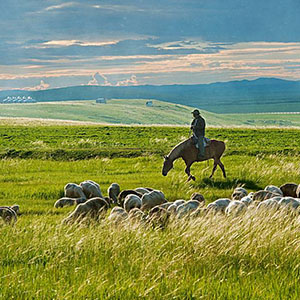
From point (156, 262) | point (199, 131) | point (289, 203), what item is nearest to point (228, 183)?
point (199, 131)

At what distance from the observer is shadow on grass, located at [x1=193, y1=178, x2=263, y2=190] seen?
21125 mm

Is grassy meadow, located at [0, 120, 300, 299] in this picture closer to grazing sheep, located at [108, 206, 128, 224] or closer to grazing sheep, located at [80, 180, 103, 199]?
grazing sheep, located at [108, 206, 128, 224]

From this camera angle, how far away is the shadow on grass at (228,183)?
21125 millimetres

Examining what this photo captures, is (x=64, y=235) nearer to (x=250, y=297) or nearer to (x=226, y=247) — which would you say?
(x=226, y=247)

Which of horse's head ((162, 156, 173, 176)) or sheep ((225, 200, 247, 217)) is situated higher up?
sheep ((225, 200, 247, 217))

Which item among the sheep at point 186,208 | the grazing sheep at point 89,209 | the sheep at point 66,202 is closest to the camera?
the sheep at point 186,208

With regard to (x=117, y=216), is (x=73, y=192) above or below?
below

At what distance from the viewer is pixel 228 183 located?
71.2 feet

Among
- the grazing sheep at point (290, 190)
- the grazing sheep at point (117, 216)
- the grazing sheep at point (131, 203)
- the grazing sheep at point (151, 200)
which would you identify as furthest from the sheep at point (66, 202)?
the grazing sheep at point (290, 190)

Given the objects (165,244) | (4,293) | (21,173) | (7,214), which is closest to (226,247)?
(165,244)

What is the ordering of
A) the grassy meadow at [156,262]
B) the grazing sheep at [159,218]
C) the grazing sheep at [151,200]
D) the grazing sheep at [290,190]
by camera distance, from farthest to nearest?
the grazing sheep at [290,190] → the grazing sheep at [151,200] → the grazing sheep at [159,218] → the grassy meadow at [156,262]

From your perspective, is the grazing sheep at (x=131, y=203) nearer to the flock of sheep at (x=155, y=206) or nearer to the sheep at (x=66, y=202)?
the flock of sheep at (x=155, y=206)

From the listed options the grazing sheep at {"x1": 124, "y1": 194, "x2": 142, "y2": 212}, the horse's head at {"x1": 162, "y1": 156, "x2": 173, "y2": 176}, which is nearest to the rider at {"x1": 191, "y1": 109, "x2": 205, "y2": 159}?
the horse's head at {"x1": 162, "y1": 156, "x2": 173, "y2": 176}

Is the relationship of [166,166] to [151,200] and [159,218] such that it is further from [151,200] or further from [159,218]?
[159,218]
